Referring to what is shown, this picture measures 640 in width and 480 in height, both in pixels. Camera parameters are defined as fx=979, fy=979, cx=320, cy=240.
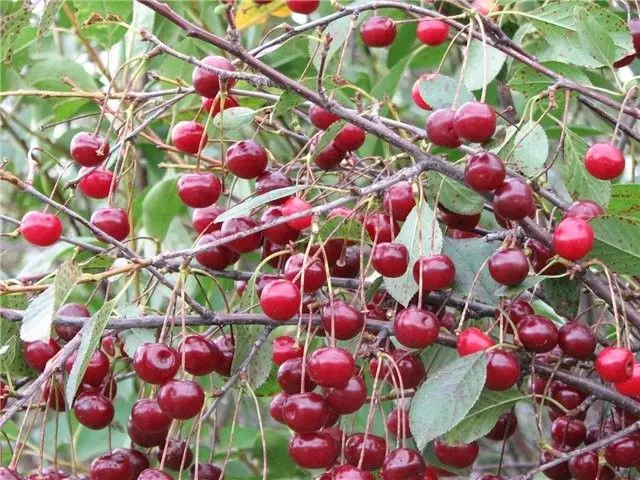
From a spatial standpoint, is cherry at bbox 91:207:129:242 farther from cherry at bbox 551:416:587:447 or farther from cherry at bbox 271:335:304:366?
cherry at bbox 551:416:587:447

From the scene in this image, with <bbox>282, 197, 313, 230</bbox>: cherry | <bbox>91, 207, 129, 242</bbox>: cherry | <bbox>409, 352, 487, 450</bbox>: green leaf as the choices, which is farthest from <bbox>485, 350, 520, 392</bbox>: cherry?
<bbox>91, 207, 129, 242</bbox>: cherry

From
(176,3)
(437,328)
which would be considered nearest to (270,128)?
(437,328)

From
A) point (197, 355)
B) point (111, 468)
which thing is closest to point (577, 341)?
point (197, 355)

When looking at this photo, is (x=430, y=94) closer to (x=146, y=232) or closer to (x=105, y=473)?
(x=105, y=473)

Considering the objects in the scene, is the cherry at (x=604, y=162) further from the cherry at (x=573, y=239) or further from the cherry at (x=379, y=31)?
the cherry at (x=379, y=31)

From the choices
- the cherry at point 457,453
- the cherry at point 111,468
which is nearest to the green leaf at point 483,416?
the cherry at point 457,453

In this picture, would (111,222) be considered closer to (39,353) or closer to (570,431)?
(39,353)
